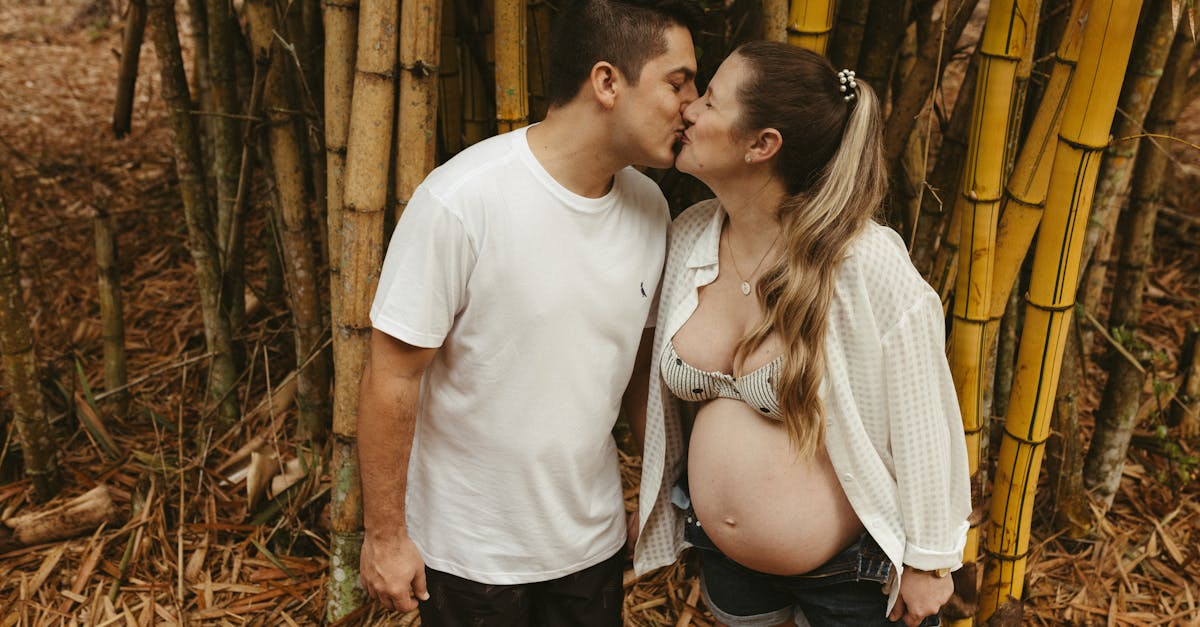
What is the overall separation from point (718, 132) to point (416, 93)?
552mm

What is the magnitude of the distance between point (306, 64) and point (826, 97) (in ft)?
4.33

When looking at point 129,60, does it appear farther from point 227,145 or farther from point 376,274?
point 376,274

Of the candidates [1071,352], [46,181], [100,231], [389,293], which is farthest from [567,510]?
[46,181]

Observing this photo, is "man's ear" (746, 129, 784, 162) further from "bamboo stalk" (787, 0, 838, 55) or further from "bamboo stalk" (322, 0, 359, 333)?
"bamboo stalk" (322, 0, 359, 333)

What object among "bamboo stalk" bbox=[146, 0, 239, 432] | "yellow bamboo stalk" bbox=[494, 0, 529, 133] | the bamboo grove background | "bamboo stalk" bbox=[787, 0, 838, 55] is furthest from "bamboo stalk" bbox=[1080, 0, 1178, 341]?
"bamboo stalk" bbox=[146, 0, 239, 432]

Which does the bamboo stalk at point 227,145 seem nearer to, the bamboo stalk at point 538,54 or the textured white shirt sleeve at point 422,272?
the bamboo stalk at point 538,54

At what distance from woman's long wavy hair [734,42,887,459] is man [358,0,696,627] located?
148mm

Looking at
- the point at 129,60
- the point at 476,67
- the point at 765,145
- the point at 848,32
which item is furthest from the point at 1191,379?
the point at 129,60

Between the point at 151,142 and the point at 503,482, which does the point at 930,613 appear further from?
the point at 151,142

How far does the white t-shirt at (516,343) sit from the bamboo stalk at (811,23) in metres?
0.34

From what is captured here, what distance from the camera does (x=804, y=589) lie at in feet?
4.87

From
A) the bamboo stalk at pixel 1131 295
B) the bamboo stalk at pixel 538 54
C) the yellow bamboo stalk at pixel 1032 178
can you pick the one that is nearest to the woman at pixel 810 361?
the yellow bamboo stalk at pixel 1032 178

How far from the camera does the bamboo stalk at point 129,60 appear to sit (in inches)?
105

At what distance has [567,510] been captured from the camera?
1.50 metres
